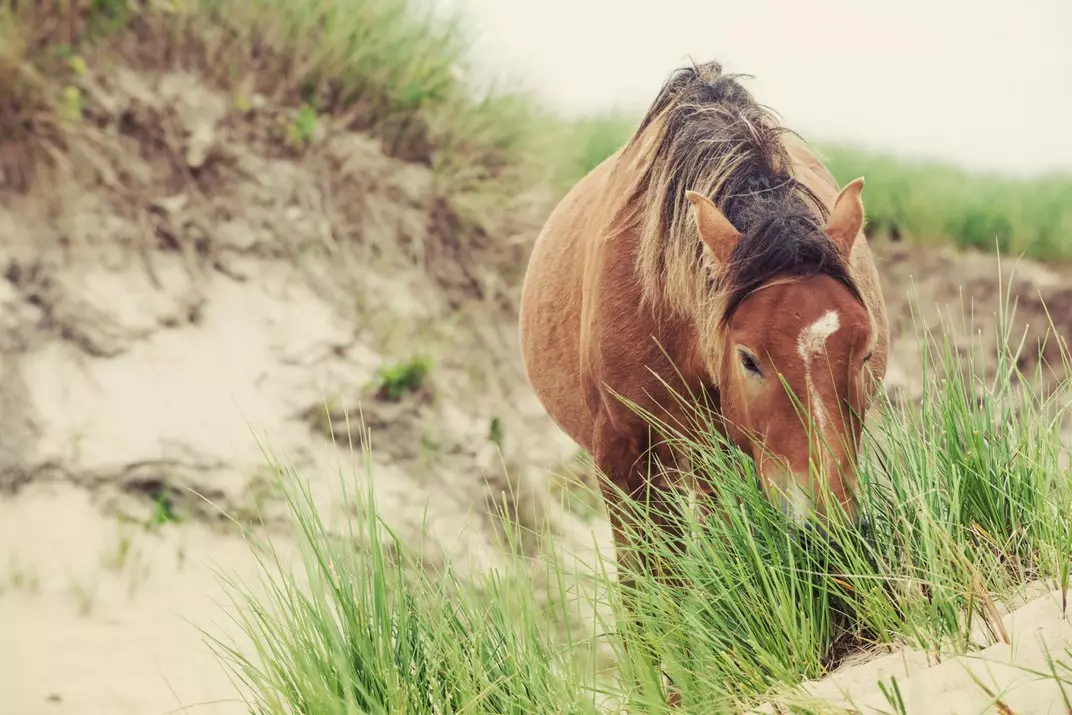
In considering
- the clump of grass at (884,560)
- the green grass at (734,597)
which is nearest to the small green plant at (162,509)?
the green grass at (734,597)

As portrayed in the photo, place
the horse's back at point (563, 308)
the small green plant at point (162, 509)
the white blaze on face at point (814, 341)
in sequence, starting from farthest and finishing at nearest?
the small green plant at point (162, 509) < the horse's back at point (563, 308) < the white blaze on face at point (814, 341)

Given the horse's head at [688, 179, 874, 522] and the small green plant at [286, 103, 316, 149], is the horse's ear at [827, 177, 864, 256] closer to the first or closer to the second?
the horse's head at [688, 179, 874, 522]

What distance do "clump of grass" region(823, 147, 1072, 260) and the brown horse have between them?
14.8 ft

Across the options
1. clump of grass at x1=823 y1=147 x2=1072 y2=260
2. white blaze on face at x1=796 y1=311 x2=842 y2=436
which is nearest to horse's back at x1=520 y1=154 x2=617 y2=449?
white blaze on face at x1=796 y1=311 x2=842 y2=436

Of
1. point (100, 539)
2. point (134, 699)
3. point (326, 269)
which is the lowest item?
point (134, 699)

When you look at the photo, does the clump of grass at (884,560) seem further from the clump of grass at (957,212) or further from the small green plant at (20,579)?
the clump of grass at (957,212)

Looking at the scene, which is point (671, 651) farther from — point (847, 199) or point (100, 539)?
point (100, 539)

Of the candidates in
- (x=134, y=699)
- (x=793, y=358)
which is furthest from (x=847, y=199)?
(x=134, y=699)

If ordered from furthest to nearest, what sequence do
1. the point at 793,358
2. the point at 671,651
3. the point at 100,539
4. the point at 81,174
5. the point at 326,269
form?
the point at 326,269, the point at 81,174, the point at 100,539, the point at 793,358, the point at 671,651

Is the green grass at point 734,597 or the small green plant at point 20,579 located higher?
the green grass at point 734,597

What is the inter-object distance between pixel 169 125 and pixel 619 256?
13.0 feet

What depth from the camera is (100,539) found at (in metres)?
5.05

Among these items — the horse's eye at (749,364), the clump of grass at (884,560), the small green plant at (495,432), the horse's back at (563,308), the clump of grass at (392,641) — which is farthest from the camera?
the small green plant at (495,432)

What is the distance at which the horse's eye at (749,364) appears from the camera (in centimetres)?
243
